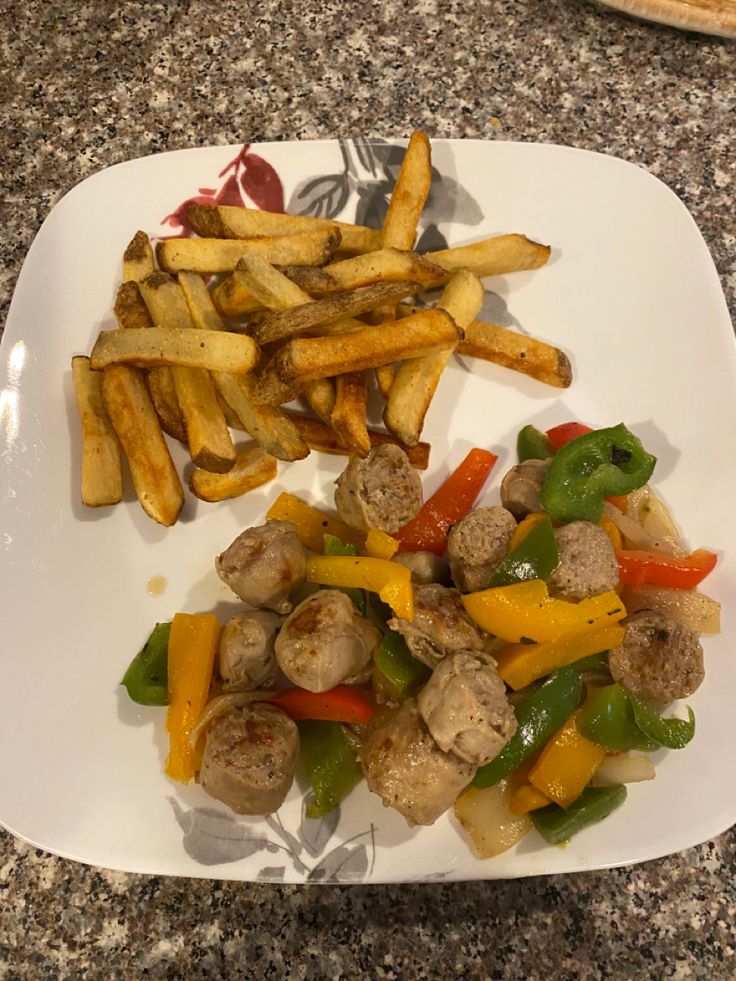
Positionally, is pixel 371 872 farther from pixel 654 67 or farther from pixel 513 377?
pixel 654 67

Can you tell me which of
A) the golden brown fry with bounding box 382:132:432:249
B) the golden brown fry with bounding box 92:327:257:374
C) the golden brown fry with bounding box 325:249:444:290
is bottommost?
the golden brown fry with bounding box 92:327:257:374

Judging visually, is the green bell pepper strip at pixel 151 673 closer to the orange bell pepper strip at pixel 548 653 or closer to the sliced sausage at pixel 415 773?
the sliced sausage at pixel 415 773

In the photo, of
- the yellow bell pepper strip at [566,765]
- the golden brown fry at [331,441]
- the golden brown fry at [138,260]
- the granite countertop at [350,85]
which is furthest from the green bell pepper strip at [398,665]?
the granite countertop at [350,85]

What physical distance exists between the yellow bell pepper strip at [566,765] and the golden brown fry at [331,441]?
3.01 ft

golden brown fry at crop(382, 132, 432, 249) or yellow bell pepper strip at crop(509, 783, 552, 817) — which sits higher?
golden brown fry at crop(382, 132, 432, 249)

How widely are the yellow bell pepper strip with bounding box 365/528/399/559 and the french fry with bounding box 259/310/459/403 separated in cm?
48

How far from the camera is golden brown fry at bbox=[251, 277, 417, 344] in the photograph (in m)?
2.15

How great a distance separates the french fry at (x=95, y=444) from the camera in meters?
2.28

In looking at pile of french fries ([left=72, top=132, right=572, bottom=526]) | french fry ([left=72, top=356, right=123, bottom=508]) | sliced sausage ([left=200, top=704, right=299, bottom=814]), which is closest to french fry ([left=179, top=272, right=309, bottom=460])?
pile of french fries ([left=72, top=132, right=572, bottom=526])

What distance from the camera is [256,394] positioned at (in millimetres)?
2201

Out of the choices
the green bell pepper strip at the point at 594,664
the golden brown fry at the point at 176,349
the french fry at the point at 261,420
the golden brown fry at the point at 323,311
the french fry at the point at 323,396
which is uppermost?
the golden brown fry at the point at 323,311

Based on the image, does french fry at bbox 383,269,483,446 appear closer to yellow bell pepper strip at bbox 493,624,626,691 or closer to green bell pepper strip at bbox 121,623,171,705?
yellow bell pepper strip at bbox 493,624,626,691

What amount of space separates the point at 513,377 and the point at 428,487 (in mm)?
492

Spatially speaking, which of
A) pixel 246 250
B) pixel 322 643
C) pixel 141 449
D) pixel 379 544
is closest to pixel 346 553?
pixel 379 544
